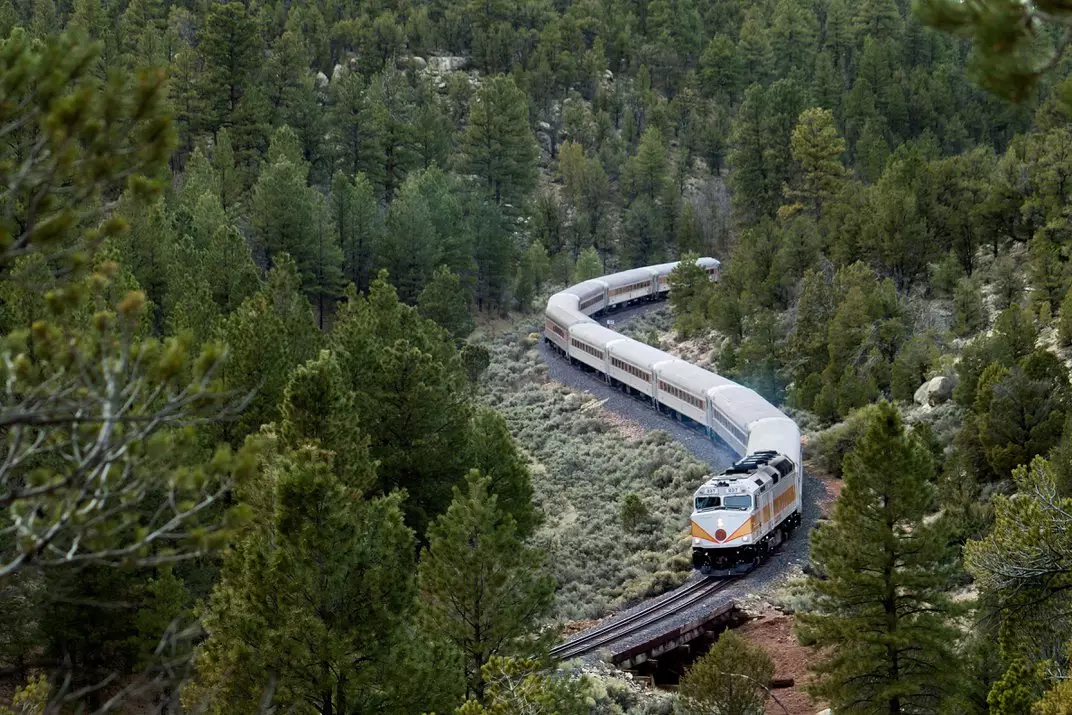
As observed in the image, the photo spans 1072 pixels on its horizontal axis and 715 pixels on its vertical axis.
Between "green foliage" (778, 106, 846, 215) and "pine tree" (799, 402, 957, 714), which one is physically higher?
"pine tree" (799, 402, 957, 714)

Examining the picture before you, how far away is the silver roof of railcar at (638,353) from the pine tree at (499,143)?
25824 millimetres

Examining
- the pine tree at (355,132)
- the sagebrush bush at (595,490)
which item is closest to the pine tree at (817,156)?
the sagebrush bush at (595,490)

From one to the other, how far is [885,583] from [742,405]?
22.1m

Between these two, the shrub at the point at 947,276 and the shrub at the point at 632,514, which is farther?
the shrub at the point at 947,276

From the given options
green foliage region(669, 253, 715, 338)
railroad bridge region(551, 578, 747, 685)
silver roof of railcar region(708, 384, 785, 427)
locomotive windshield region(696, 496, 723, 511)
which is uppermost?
locomotive windshield region(696, 496, 723, 511)

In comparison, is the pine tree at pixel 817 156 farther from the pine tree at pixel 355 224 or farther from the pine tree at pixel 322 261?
the pine tree at pixel 322 261

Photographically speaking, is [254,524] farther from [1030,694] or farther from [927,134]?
[927,134]

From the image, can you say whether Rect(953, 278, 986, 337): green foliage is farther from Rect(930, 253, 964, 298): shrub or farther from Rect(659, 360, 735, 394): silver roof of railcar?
Rect(659, 360, 735, 394): silver roof of railcar

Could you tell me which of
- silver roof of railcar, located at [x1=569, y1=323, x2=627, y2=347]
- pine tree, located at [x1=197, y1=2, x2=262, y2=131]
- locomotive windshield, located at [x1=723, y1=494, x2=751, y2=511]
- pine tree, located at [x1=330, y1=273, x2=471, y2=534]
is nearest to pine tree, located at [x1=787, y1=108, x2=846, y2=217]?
silver roof of railcar, located at [x1=569, y1=323, x2=627, y2=347]

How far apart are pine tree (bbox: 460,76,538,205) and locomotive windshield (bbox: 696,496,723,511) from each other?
46.9m

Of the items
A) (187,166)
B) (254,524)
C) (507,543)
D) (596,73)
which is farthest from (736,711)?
(596,73)

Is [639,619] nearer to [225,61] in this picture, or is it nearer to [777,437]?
[777,437]

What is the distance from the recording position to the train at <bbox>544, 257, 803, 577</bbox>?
3269 centimetres

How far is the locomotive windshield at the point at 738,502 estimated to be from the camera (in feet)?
→ 106
